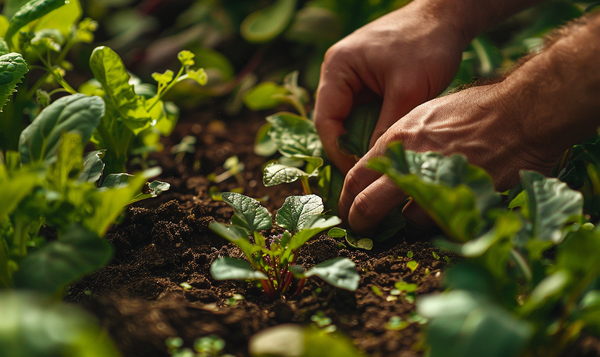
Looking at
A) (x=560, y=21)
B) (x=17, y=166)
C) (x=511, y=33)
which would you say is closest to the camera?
(x=17, y=166)

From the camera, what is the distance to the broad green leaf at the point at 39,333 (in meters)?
0.48

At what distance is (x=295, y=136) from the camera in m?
1.49

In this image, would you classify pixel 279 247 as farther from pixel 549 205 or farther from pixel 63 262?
pixel 549 205

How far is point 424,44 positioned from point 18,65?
1.20 meters

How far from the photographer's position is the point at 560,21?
206 centimetres

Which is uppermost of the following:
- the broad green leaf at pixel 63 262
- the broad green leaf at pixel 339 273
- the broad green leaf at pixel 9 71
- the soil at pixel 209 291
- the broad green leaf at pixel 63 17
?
the broad green leaf at pixel 63 17

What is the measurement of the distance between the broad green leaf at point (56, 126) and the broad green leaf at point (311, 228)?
1.57ft

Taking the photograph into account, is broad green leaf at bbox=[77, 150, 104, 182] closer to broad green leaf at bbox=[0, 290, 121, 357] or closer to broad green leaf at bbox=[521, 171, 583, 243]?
broad green leaf at bbox=[0, 290, 121, 357]

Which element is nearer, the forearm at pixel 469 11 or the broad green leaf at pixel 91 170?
the broad green leaf at pixel 91 170

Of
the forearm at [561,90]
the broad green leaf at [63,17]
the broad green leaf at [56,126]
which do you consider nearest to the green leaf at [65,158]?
the broad green leaf at [56,126]

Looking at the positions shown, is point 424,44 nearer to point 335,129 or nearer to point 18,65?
point 335,129

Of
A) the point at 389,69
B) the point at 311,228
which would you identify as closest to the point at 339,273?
the point at 311,228

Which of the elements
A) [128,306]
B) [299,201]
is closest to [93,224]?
[128,306]

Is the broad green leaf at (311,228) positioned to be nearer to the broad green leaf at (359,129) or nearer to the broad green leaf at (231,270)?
the broad green leaf at (231,270)
